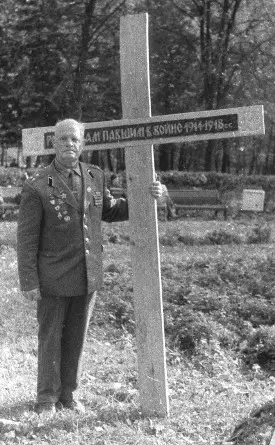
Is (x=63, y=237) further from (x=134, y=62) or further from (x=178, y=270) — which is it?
(x=178, y=270)

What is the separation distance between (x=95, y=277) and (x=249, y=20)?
26.9 metres

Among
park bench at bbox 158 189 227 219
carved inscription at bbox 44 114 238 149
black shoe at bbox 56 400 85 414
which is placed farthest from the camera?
park bench at bbox 158 189 227 219

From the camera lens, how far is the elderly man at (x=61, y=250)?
5203 millimetres

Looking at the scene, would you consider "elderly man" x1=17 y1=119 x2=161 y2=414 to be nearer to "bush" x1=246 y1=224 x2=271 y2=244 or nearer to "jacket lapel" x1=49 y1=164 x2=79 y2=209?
"jacket lapel" x1=49 y1=164 x2=79 y2=209

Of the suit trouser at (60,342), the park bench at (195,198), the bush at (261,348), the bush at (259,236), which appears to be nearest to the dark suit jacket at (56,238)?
the suit trouser at (60,342)

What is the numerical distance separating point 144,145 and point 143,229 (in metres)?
0.50

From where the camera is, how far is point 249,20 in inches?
1217

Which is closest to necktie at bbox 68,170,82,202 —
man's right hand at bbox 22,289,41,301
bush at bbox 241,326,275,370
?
man's right hand at bbox 22,289,41,301

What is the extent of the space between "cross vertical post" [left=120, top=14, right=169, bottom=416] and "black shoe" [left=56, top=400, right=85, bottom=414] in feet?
1.25

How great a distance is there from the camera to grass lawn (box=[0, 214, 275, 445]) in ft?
16.7

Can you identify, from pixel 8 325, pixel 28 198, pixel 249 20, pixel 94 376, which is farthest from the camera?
pixel 249 20

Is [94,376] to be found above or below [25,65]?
below

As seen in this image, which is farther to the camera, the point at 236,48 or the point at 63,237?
the point at 236,48

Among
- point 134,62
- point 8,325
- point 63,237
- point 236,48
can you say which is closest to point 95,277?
point 63,237
